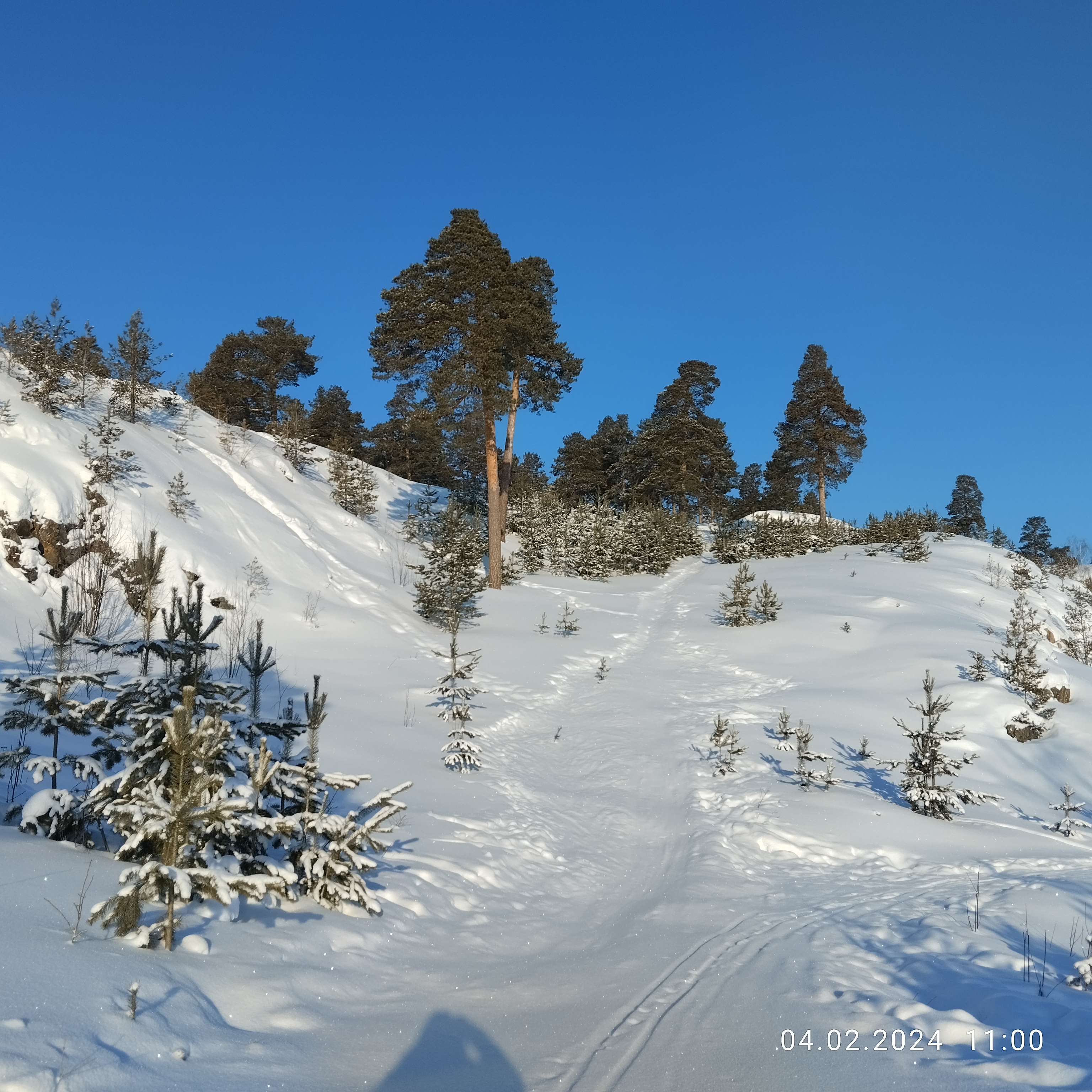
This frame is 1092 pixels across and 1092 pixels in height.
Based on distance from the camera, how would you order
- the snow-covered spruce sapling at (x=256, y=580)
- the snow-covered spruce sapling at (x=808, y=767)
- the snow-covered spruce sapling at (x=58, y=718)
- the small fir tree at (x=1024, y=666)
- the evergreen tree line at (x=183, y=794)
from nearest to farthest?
1. the evergreen tree line at (x=183, y=794)
2. the snow-covered spruce sapling at (x=58, y=718)
3. the snow-covered spruce sapling at (x=808, y=767)
4. the small fir tree at (x=1024, y=666)
5. the snow-covered spruce sapling at (x=256, y=580)

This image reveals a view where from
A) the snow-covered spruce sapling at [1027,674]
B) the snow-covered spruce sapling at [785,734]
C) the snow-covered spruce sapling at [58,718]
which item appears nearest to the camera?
the snow-covered spruce sapling at [58,718]

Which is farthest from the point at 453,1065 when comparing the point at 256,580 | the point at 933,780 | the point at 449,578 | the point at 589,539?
the point at 589,539

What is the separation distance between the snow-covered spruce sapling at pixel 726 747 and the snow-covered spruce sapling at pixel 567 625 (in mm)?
7799

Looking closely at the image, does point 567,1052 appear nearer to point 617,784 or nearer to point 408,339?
point 617,784

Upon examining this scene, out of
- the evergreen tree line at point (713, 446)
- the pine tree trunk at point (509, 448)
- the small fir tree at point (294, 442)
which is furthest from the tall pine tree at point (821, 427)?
the small fir tree at point (294, 442)

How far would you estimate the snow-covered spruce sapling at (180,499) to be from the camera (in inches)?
621

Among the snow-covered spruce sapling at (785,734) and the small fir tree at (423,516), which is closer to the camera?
the snow-covered spruce sapling at (785,734)

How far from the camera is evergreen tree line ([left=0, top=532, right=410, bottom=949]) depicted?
13.1 feet

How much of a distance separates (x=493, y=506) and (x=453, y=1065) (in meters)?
20.7

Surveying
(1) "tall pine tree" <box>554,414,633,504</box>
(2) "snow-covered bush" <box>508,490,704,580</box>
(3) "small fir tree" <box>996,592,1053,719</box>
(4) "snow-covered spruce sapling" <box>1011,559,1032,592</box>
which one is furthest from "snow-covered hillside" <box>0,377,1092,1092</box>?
(1) "tall pine tree" <box>554,414,633,504</box>

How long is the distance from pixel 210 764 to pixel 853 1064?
14.0 feet

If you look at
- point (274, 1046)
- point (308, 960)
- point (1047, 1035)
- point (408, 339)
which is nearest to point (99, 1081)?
point (274, 1046)

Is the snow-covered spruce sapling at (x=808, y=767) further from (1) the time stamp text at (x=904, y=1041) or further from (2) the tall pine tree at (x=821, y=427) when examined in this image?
(2) the tall pine tree at (x=821, y=427)

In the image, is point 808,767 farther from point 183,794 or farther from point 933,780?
point 183,794
